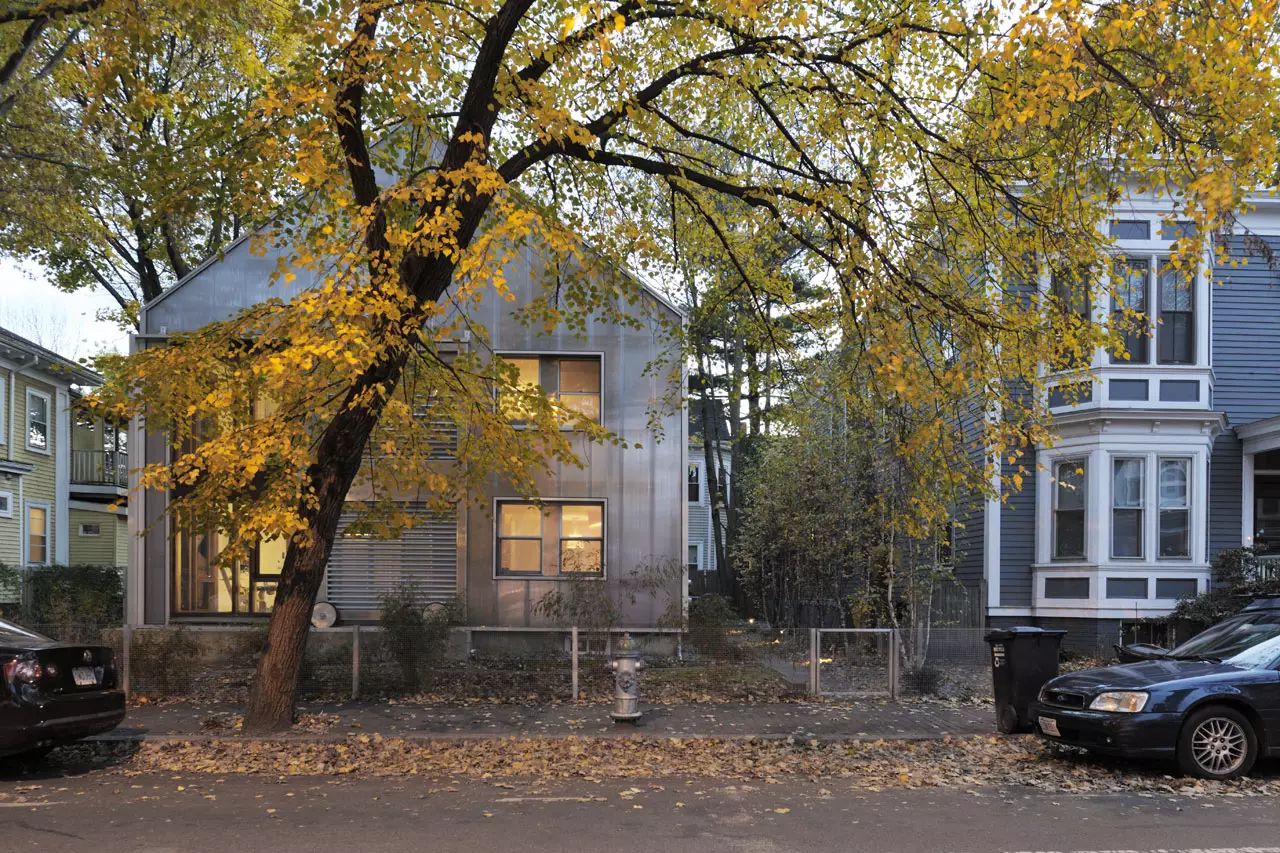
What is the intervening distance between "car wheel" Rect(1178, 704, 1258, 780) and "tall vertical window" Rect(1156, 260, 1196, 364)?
33.9 feet

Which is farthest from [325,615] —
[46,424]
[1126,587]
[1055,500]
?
[46,424]

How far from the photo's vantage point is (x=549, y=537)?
55.2 ft

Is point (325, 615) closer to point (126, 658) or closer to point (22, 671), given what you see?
point (126, 658)

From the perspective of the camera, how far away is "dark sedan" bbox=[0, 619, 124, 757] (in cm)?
805

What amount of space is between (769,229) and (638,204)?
287cm

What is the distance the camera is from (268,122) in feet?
32.3

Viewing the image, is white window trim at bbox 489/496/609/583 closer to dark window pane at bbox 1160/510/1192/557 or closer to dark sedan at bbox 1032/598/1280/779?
dark sedan at bbox 1032/598/1280/779

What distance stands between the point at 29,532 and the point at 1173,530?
27954mm

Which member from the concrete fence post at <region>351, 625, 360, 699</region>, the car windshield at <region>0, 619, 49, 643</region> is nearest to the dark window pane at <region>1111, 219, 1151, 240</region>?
the concrete fence post at <region>351, 625, 360, 699</region>

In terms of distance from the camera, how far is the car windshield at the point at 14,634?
340 inches

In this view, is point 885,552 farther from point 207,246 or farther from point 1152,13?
point 207,246

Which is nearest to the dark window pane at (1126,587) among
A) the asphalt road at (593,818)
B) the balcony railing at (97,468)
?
the asphalt road at (593,818)

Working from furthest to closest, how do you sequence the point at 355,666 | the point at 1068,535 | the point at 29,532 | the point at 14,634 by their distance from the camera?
the point at 29,532 < the point at 1068,535 < the point at 355,666 < the point at 14,634

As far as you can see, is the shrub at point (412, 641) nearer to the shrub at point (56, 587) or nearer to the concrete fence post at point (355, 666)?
the concrete fence post at point (355, 666)
